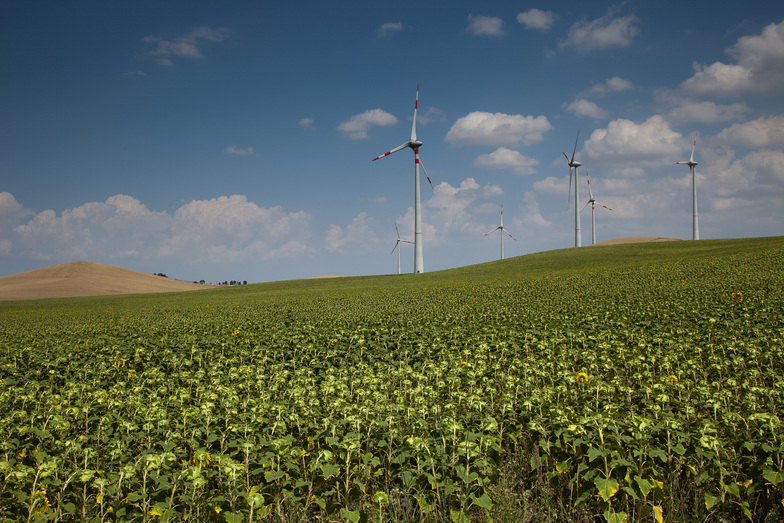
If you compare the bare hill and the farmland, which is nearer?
the farmland

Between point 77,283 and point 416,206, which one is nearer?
point 416,206

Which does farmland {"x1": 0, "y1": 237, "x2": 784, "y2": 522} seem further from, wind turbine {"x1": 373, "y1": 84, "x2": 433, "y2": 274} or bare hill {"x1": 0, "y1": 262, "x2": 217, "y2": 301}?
bare hill {"x1": 0, "y1": 262, "x2": 217, "y2": 301}

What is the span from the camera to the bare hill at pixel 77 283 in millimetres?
79688

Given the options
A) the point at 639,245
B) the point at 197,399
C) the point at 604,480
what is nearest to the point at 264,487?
the point at 604,480

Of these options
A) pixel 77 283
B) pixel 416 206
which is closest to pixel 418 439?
pixel 416 206

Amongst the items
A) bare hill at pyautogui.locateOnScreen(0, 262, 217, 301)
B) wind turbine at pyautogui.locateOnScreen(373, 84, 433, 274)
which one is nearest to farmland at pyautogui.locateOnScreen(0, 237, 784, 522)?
wind turbine at pyautogui.locateOnScreen(373, 84, 433, 274)

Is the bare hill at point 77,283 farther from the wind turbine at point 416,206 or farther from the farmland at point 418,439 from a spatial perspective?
the farmland at point 418,439

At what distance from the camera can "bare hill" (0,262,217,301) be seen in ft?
261

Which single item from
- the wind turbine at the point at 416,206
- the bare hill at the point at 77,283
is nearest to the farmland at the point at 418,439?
the wind turbine at the point at 416,206

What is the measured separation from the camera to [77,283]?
88250 mm

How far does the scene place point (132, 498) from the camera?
438 centimetres

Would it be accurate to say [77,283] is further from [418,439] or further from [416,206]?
[418,439]

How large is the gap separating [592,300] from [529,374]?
13548 mm

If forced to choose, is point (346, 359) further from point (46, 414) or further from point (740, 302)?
point (740, 302)
